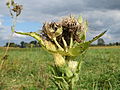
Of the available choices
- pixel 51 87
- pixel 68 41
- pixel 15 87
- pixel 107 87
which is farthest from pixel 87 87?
pixel 68 41

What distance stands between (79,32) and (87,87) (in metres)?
3.29

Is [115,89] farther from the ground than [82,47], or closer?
closer

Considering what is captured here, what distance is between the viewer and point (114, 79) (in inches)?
240

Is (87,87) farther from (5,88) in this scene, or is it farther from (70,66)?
(70,66)

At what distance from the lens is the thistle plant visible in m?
2.36

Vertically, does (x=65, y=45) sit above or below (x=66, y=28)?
below

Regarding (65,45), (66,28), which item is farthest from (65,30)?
(65,45)

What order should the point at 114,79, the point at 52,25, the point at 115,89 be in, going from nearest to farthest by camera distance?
1. the point at 52,25
2. the point at 115,89
3. the point at 114,79

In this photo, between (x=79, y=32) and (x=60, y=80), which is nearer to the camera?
(x=60, y=80)

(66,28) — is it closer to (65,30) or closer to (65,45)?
(65,30)

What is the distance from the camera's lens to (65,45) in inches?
96.2

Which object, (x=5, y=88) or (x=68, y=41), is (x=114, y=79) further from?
(x=68, y=41)

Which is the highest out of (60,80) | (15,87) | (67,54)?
(67,54)

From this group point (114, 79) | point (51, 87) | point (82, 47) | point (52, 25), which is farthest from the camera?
point (114, 79)
